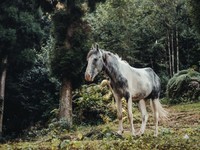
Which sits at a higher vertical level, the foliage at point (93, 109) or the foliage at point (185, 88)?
the foliage at point (185, 88)

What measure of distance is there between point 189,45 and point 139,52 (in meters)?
4.09

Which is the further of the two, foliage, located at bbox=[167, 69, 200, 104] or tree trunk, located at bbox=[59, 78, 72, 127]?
foliage, located at bbox=[167, 69, 200, 104]

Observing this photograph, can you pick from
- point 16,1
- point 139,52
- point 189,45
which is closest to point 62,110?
point 16,1

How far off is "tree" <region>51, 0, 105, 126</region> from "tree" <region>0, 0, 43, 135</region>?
2.20 m

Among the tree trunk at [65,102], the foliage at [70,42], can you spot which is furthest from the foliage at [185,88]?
the tree trunk at [65,102]

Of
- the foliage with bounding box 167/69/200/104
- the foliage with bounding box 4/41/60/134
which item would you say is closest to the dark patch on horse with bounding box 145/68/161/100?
the foliage with bounding box 4/41/60/134

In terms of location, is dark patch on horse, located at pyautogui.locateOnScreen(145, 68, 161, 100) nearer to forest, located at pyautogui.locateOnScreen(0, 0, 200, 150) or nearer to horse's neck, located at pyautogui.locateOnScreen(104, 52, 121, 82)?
forest, located at pyautogui.locateOnScreen(0, 0, 200, 150)

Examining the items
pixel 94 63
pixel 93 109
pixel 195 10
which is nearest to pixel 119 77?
pixel 94 63

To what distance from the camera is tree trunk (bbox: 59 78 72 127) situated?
18.4 metres

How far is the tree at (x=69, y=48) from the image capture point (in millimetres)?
18359

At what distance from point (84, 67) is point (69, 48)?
177cm

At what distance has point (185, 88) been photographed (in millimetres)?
24500

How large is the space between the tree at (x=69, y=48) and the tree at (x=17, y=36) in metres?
2.20

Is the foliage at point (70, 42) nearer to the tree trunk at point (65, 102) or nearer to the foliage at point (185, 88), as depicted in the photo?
the tree trunk at point (65, 102)
